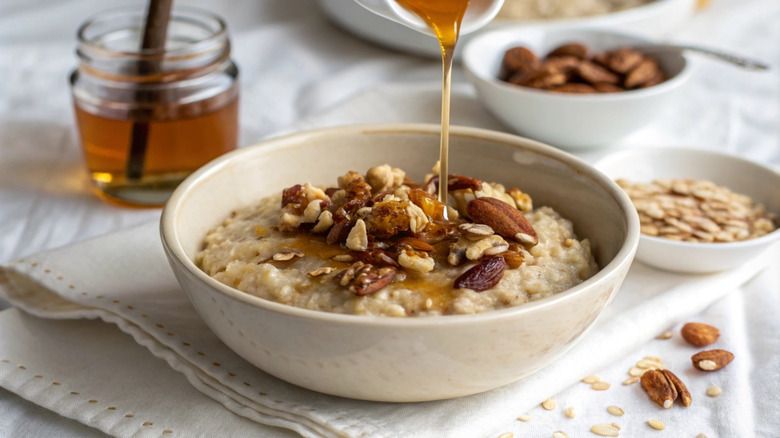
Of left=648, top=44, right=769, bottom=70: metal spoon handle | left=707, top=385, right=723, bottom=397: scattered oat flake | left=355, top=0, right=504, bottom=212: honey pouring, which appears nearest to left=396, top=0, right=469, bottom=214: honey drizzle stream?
left=355, top=0, right=504, bottom=212: honey pouring

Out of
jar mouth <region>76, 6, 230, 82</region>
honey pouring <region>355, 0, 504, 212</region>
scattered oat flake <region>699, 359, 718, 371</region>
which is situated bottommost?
scattered oat flake <region>699, 359, 718, 371</region>

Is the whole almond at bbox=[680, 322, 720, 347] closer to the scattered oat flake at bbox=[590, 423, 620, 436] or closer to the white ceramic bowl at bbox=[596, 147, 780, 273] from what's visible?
the white ceramic bowl at bbox=[596, 147, 780, 273]

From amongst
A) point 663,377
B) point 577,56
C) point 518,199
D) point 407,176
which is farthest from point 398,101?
point 663,377

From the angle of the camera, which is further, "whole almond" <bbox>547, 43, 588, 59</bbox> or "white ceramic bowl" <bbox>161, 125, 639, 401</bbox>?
"whole almond" <bbox>547, 43, 588, 59</bbox>

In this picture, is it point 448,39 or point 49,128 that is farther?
point 49,128

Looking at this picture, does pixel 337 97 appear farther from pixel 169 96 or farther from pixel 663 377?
pixel 663 377

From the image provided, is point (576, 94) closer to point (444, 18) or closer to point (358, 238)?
point (444, 18)

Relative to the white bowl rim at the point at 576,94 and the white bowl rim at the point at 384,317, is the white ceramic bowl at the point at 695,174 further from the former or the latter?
the white bowl rim at the point at 384,317
